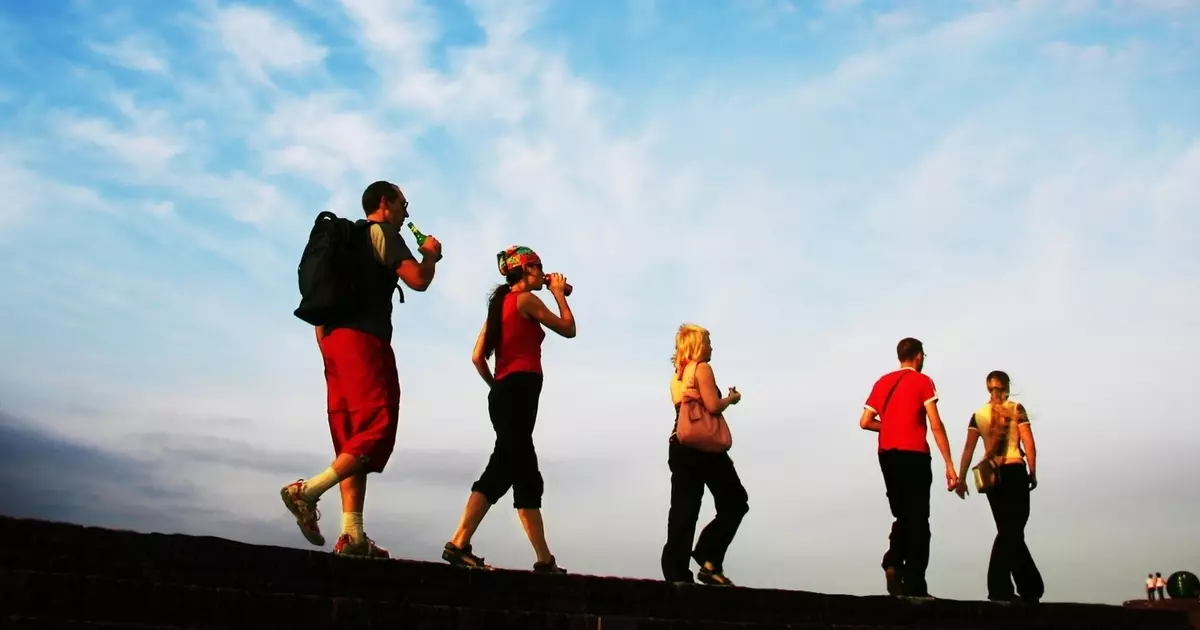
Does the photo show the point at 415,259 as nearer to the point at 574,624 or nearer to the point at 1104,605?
the point at 574,624

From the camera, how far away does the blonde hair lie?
8.78m

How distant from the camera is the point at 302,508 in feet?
21.3

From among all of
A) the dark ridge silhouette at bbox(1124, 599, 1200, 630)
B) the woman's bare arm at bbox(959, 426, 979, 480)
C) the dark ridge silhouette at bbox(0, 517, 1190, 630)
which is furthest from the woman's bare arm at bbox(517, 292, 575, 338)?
the dark ridge silhouette at bbox(1124, 599, 1200, 630)

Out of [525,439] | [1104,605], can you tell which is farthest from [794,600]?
[1104,605]

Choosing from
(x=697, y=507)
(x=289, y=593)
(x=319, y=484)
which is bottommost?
(x=289, y=593)

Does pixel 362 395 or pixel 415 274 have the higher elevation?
pixel 415 274

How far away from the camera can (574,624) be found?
6.73 metres

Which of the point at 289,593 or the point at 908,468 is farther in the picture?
the point at 908,468

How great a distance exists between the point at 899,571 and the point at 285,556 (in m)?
5.34

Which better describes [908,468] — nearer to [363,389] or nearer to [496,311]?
[496,311]

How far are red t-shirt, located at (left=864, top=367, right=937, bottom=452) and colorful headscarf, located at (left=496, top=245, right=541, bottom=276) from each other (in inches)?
132

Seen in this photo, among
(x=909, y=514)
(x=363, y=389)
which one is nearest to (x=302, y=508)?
(x=363, y=389)

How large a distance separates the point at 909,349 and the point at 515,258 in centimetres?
365

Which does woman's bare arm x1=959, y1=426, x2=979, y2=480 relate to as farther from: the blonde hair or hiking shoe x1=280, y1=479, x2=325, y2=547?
hiking shoe x1=280, y1=479, x2=325, y2=547
